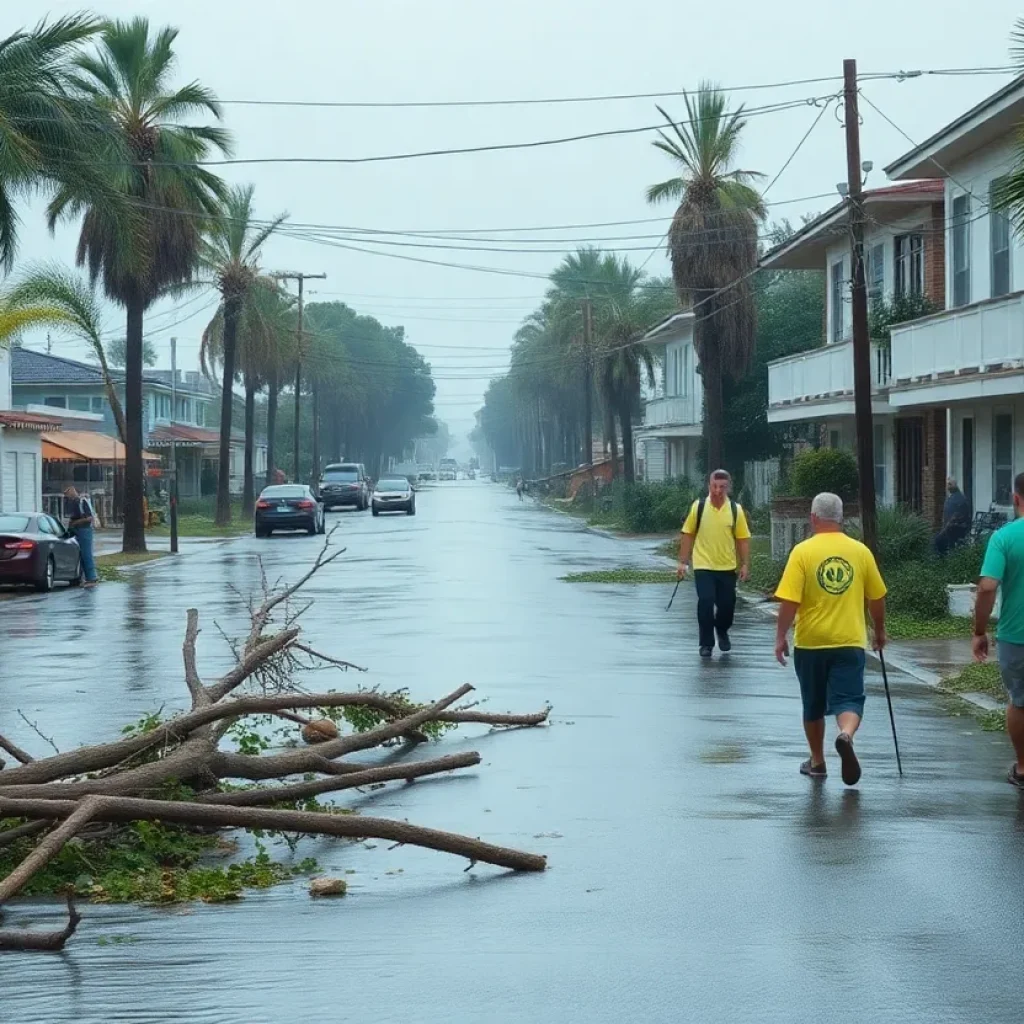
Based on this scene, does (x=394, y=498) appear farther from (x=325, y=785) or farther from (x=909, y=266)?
(x=325, y=785)

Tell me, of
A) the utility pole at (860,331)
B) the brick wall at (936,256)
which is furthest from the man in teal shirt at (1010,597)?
the brick wall at (936,256)

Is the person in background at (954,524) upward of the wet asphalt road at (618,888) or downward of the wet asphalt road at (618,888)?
upward

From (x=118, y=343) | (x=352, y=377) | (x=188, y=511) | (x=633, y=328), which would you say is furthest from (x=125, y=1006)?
(x=118, y=343)

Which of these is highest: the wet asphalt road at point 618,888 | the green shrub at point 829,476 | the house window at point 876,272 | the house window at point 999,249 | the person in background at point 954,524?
the house window at point 876,272

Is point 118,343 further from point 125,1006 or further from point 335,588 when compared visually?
point 125,1006

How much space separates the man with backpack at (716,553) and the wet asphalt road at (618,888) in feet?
2.44

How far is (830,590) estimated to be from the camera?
10.8m

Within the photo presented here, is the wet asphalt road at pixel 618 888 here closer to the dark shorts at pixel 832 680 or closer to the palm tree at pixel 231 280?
the dark shorts at pixel 832 680

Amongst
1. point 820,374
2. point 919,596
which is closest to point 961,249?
point 820,374

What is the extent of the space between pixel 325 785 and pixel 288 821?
0.76 metres

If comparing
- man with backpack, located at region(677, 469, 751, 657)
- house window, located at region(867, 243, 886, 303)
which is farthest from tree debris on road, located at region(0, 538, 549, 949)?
house window, located at region(867, 243, 886, 303)

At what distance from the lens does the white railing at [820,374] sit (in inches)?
1353

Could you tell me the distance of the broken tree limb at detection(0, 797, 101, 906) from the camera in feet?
23.3

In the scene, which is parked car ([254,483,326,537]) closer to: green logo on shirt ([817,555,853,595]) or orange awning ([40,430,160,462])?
orange awning ([40,430,160,462])
